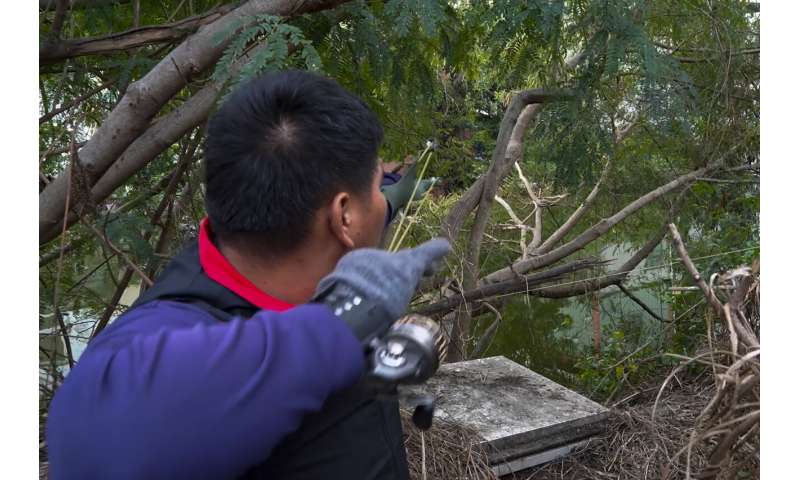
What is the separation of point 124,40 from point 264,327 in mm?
1677

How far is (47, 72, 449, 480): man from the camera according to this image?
3.04 feet

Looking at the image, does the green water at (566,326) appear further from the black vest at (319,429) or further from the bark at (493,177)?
the black vest at (319,429)

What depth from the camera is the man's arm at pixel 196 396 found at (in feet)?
3.00

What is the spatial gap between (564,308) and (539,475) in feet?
15.2

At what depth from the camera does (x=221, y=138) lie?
3.91 feet

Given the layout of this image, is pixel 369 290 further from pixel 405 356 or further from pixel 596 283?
pixel 596 283

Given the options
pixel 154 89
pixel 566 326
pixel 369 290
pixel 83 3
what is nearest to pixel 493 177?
pixel 566 326

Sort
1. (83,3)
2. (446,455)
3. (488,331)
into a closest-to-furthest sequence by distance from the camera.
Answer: (446,455) < (83,3) < (488,331)

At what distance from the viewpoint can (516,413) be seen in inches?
106

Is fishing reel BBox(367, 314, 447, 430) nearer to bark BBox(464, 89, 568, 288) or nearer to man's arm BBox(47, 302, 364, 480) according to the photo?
man's arm BBox(47, 302, 364, 480)

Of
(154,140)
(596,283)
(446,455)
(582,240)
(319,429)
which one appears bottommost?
(596,283)

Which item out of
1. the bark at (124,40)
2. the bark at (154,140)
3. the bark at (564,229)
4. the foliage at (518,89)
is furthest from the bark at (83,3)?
the bark at (564,229)

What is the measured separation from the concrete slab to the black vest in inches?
47.9

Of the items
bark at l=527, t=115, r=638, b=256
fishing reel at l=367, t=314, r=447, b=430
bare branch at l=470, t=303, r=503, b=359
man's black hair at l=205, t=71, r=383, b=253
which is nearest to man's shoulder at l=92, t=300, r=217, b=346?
man's black hair at l=205, t=71, r=383, b=253
